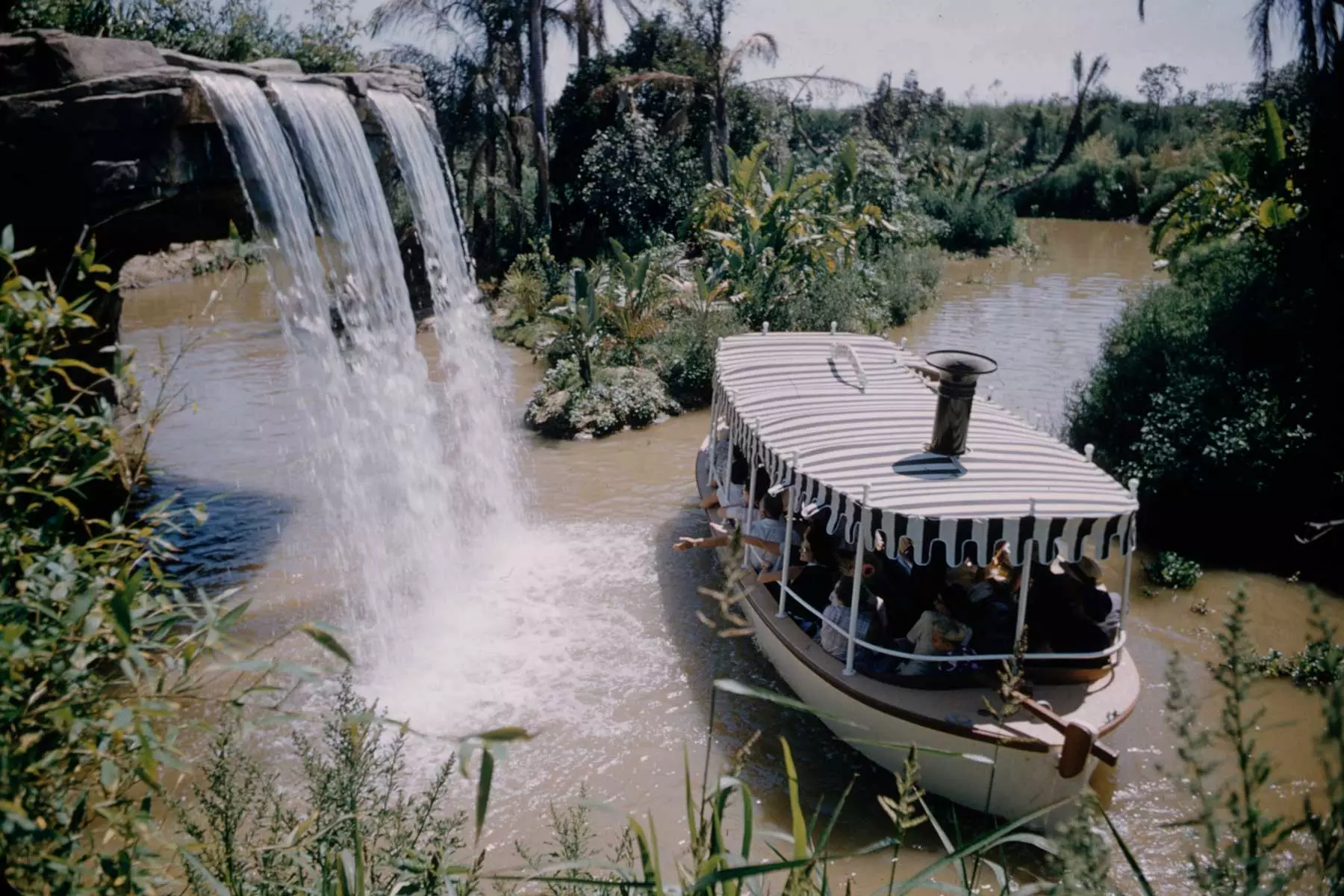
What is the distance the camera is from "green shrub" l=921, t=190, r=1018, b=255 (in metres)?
32.2

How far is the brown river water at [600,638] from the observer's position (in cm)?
655

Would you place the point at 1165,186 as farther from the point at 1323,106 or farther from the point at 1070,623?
the point at 1070,623

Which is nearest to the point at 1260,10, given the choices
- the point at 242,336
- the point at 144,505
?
the point at 144,505

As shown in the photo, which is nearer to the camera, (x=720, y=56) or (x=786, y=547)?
(x=786, y=547)

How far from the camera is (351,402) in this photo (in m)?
15.5

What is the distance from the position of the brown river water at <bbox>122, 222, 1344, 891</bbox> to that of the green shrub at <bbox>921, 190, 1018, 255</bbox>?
18020 mm

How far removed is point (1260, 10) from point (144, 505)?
16477mm

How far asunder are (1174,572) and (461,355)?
14152 millimetres

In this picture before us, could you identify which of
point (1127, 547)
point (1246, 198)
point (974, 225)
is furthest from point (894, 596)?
point (974, 225)

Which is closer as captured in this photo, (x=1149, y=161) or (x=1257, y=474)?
(x=1257, y=474)

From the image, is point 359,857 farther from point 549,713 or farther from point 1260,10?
point 1260,10

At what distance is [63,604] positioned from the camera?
2.43 m

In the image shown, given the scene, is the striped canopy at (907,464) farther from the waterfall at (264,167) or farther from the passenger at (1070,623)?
the waterfall at (264,167)

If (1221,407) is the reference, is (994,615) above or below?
below
